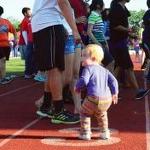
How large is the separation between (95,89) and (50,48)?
4.17 ft

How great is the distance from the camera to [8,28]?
1576 cm

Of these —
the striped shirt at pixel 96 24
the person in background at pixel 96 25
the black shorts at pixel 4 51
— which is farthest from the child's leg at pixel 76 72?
the black shorts at pixel 4 51

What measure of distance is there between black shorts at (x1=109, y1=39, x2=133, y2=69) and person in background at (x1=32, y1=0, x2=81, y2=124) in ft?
14.1

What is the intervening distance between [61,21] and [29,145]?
2037mm

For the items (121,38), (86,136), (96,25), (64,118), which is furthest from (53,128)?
(121,38)

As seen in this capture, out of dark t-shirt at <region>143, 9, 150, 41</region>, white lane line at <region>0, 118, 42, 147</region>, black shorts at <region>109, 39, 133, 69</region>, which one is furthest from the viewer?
dark t-shirt at <region>143, 9, 150, 41</region>

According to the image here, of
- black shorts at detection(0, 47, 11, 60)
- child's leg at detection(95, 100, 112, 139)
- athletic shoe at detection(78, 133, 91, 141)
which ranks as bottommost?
athletic shoe at detection(78, 133, 91, 141)

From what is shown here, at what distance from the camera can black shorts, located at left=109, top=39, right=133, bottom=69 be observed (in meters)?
11.9

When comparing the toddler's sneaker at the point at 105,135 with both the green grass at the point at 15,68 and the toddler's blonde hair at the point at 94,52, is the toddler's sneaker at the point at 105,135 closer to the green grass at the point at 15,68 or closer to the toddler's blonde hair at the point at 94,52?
the toddler's blonde hair at the point at 94,52

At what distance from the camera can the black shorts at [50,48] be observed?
7510 millimetres

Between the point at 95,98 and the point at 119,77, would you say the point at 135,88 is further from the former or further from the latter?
the point at 95,98

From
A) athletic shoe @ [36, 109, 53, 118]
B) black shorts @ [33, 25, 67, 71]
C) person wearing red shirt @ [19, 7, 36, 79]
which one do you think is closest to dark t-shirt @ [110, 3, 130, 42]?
athletic shoe @ [36, 109, 53, 118]

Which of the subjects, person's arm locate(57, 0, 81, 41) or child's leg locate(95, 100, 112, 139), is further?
person's arm locate(57, 0, 81, 41)

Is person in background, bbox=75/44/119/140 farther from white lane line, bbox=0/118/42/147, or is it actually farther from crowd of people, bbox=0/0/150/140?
white lane line, bbox=0/118/42/147
